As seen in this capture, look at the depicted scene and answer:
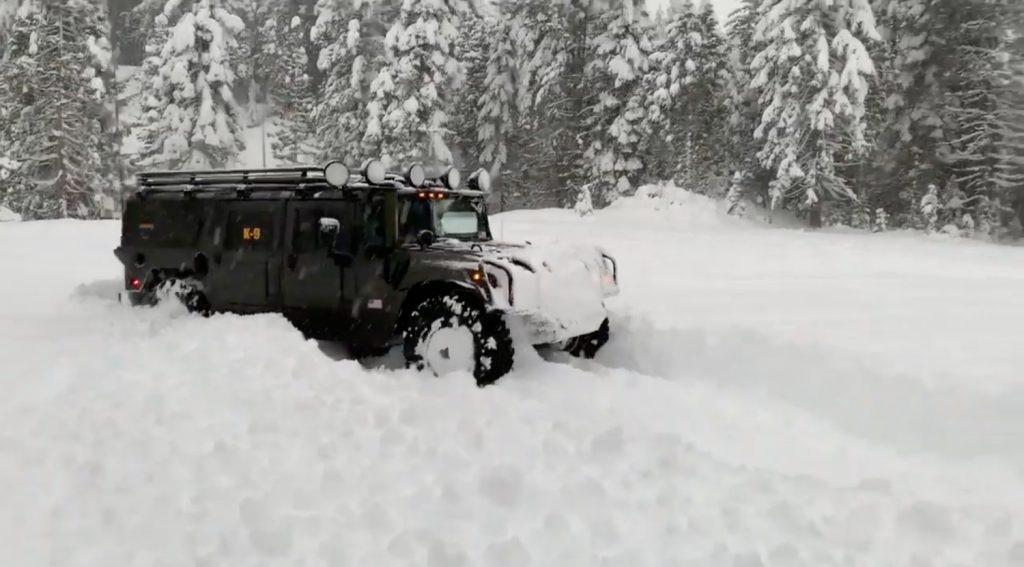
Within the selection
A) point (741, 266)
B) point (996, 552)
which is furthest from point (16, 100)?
point (996, 552)

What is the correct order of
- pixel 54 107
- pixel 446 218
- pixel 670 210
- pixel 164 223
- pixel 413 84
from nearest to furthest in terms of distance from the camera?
pixel 446 218 → pixel 164 223 → pixel 670 210 → pixel 413 84 → pixel 54 107

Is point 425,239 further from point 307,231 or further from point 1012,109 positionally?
point 1012,109

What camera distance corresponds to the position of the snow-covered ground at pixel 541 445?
161 inches

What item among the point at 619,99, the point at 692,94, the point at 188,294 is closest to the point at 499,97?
the point at 619,99

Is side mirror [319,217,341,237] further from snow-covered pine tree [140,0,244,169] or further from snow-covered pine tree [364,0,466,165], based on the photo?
snow-covered pine tree [140,0,244,169]

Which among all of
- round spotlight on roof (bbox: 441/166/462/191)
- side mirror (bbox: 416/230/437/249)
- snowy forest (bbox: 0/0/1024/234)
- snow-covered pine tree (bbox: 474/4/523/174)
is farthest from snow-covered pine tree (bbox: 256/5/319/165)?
side mirror (bbox: 416/230/437/249)

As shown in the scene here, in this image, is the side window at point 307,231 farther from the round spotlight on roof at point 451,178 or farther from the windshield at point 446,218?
the round spotlight on roof at point 451,178

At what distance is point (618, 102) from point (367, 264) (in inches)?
1035

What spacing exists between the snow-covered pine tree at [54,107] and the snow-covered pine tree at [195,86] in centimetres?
404

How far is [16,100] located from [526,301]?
37.5 m

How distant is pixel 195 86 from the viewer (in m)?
33.2

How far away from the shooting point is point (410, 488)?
479cm

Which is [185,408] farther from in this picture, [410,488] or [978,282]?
[978,282]

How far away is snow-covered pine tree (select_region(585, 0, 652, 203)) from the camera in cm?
3148
